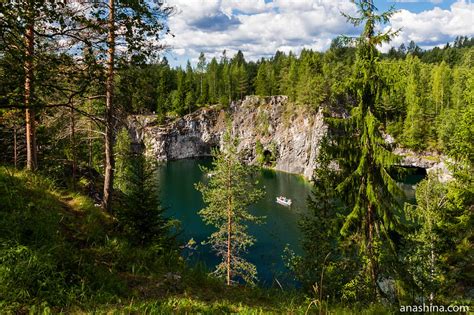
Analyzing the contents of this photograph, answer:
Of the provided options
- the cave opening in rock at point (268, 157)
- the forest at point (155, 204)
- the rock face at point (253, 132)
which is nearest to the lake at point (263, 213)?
the forest at point (155, 204)

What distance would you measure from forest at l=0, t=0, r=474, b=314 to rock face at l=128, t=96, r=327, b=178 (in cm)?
4927

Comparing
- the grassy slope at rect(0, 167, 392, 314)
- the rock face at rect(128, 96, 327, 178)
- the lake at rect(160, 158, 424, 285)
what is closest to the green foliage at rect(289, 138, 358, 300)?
the lake at rect(160, 158, 424, 285)

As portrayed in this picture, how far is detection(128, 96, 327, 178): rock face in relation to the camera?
6819 cm

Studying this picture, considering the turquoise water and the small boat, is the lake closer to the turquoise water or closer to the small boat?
the turquoise water

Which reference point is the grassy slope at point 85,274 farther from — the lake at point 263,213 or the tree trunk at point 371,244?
the lake at point 263,213

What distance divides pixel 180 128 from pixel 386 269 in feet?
249

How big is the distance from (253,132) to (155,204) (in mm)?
68926

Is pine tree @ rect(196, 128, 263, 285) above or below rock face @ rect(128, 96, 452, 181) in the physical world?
below

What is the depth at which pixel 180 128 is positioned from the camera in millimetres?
83062

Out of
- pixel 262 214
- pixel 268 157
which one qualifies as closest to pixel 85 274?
pixel 262 214

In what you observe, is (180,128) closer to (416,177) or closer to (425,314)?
(416,177)

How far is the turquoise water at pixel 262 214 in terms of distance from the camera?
2812 centimetres

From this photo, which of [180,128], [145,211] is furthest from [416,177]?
[145,211]

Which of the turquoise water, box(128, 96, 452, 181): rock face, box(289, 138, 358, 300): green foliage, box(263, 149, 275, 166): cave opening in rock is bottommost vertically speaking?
the turquoise water
